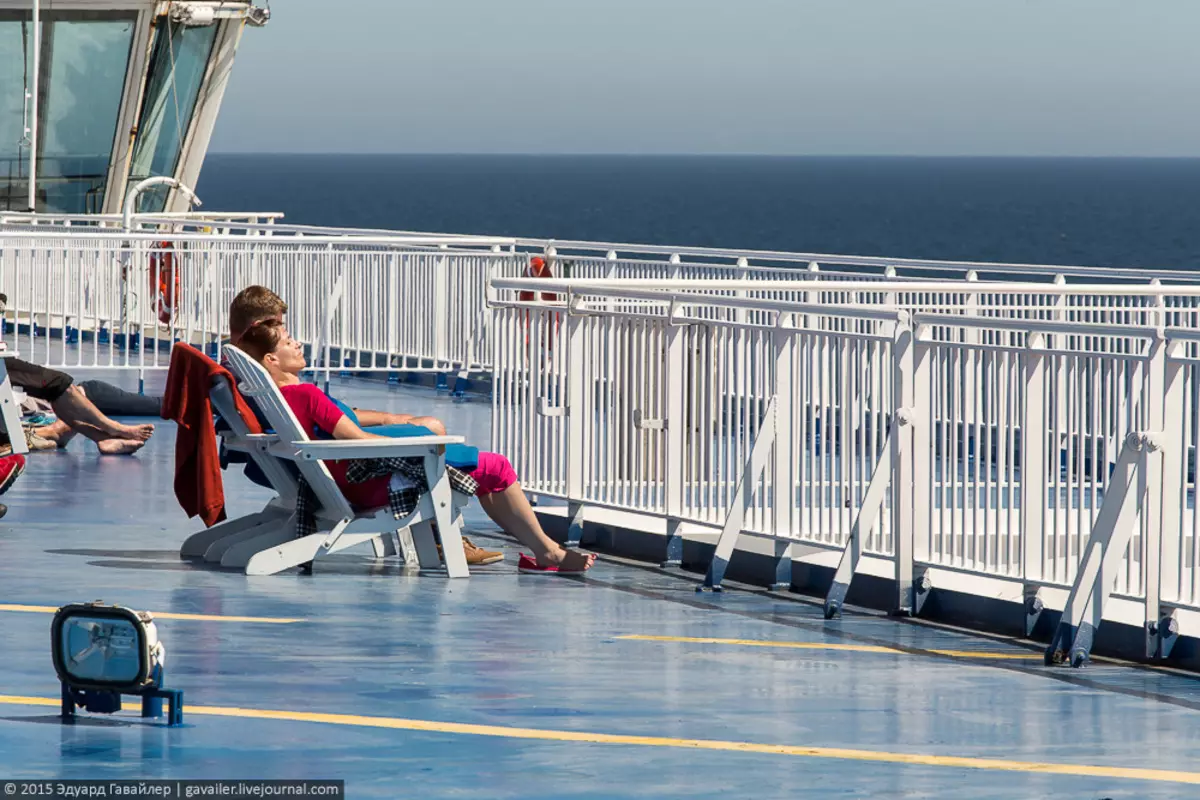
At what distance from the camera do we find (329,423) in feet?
28.5

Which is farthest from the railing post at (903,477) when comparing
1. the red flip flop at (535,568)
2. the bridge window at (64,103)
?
the bridge window at (64,103)

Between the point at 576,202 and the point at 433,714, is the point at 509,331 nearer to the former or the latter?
the point at 433,714

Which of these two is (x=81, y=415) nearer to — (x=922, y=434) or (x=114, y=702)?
(x=922, y=434)


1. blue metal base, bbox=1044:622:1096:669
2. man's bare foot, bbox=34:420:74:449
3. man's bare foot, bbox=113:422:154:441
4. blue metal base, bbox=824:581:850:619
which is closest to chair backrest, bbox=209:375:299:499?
blue metal base, bbox=824:581:850:619

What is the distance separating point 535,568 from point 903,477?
1.91m

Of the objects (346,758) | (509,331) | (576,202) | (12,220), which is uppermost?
(576,202)

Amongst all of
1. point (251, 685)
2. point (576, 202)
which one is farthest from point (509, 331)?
point (576, 202)

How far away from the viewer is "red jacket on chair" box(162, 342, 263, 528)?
353 inches

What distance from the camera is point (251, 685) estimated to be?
6.71 metres

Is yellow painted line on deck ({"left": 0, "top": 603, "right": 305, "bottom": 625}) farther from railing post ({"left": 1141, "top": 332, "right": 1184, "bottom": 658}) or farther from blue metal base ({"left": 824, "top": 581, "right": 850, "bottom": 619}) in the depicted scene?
railing post ({"left": 1141, "top": 332, "right": 1184, "bottom": 658})

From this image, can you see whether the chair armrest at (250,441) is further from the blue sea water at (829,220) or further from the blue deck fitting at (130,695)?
the blue sea water at (829,220)

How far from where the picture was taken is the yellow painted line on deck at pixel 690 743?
18.9ft

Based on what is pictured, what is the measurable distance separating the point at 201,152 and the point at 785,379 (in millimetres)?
30676

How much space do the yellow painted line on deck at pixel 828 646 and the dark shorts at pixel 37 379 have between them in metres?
4.74
